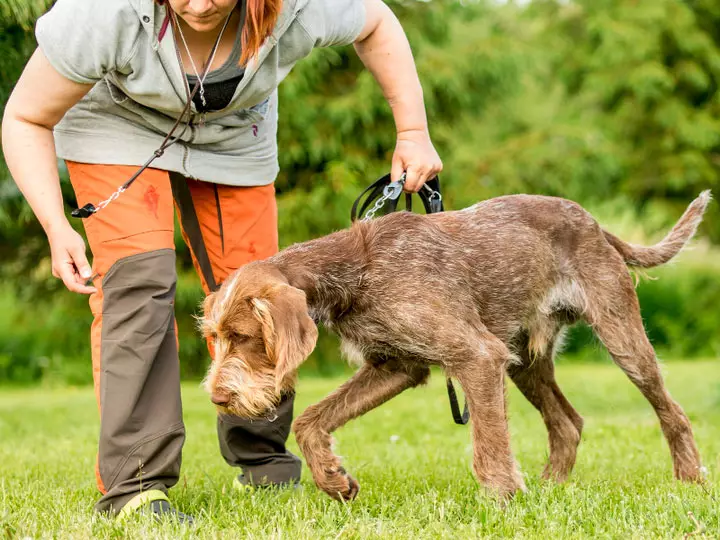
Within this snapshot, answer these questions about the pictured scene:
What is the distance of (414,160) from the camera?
4391 millimetres

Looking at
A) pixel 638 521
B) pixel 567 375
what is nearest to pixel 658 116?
pixel 567 375

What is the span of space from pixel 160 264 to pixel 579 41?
49.5 feet

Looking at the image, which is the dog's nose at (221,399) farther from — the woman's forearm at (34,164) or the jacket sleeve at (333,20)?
the jacket sleeve at (333,20)

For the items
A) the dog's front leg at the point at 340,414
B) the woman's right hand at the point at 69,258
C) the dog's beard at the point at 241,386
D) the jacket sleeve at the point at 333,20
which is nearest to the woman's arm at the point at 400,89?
the jacket sleeve at the point at 333,20

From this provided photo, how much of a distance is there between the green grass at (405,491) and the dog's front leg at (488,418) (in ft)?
0.32

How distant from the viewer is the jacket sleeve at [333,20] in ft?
13.0

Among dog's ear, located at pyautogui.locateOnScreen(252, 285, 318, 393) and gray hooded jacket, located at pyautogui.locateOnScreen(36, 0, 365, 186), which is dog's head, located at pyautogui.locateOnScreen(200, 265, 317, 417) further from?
gray hooded jacket, located at pyautogui.locateOnScreen(36, 0, 365, 186)

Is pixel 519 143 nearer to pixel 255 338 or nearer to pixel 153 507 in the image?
pixel 255 338

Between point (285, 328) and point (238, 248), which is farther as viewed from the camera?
point (238, 248)

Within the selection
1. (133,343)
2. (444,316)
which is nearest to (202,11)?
(133,343)

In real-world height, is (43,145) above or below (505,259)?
above

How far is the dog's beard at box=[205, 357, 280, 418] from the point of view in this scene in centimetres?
369

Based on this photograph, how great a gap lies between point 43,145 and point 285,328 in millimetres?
1193

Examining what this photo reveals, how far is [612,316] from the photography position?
185 inches
